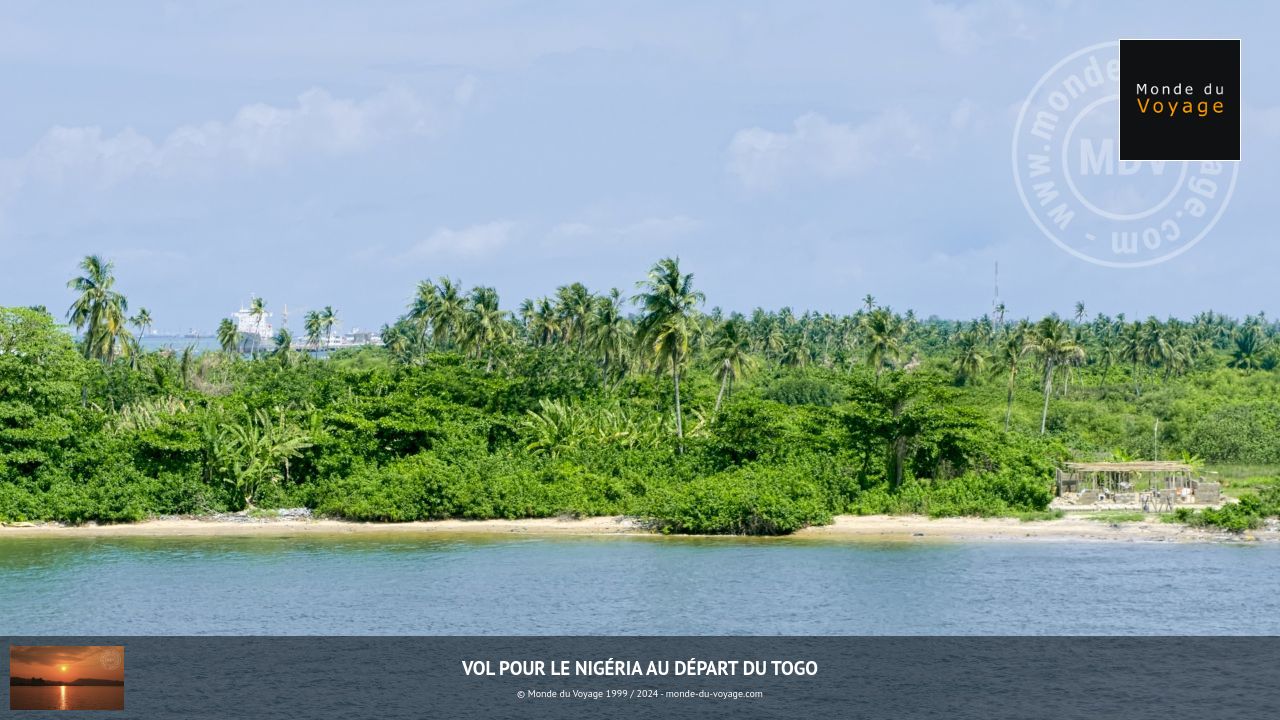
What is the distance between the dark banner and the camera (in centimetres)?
2444

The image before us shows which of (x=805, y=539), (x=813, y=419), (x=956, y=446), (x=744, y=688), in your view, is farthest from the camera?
(x=813, y=419)

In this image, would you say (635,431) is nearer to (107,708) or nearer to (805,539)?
(805,539)

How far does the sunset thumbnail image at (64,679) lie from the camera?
A: 24.3 metres

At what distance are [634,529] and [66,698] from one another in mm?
23946

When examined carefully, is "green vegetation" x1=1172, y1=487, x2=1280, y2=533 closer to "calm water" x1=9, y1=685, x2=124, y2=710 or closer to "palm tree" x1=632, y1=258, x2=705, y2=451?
"palm tree" x1=632, y1=258, x2=705, y2=451

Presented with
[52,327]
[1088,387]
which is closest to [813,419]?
[52,327]

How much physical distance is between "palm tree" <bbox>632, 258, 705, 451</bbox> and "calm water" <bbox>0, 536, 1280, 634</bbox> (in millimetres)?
11359

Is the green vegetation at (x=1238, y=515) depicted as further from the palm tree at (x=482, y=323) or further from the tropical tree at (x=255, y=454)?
the palm tree at (x=482, y=323)

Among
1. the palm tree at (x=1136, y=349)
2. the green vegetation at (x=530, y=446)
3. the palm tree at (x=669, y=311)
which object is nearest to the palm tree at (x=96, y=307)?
the green vegetation at (x=530, y=446)

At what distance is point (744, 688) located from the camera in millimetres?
25906

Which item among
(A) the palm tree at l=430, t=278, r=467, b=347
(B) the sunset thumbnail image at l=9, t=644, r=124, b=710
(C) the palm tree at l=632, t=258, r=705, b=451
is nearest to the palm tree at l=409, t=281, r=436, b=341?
(A) the palm tree at l=430, t=278, r=467, b=347

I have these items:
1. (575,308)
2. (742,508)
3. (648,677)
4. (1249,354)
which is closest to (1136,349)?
(1249,354)

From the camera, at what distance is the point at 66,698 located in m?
24.3

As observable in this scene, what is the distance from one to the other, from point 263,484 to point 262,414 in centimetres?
331
